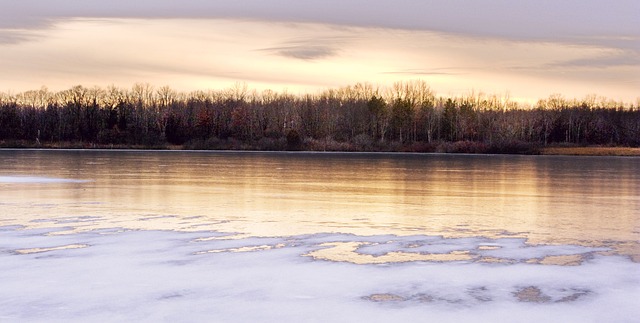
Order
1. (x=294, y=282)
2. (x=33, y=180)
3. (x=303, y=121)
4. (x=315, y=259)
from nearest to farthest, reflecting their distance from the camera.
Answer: (x=294, y=282) < (x=315, y=259) < (x=33, y=180) < (x=303, y=121)

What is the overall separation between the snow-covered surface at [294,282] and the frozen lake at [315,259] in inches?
Answer: 0.7

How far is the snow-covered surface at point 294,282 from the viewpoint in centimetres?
513

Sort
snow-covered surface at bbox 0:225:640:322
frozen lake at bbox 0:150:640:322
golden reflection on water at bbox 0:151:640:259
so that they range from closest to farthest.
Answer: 1. snow-covered surface at bbox 0:225:640:322
2. frozen lake at bbox 0:150:640:322
3. golden reflection on water at bbox 0:151:640:259

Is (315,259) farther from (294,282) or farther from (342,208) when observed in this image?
(342,208)

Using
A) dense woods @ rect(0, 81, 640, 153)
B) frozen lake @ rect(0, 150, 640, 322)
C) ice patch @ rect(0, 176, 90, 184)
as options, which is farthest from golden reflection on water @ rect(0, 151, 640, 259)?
dense woods @ rect(0, 81, 640, 153)

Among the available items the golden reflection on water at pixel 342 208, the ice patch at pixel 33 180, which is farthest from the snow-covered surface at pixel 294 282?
the ice patch at pixel 33 180

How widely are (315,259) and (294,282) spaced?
3.49 feet

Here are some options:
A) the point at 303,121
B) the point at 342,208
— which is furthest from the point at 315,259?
the point at 303,121

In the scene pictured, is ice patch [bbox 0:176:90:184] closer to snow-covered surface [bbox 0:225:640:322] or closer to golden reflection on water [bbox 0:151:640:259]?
golden reflection on water [bbox 0:151:640:259]

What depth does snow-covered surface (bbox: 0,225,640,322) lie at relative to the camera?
513cm

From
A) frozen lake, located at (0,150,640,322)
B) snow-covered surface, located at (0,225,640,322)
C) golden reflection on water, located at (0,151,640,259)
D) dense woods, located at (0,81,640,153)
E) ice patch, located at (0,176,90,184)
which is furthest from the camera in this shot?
dense woods, located at (0,81,640,153)

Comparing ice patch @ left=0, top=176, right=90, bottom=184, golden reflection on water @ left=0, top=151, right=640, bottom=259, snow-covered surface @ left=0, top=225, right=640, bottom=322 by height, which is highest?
ice patch @ left=0, top=176, right=90, bottom=184

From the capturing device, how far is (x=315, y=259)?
714 centimetres

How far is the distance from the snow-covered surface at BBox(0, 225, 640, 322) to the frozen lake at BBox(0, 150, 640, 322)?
0.7 inches
